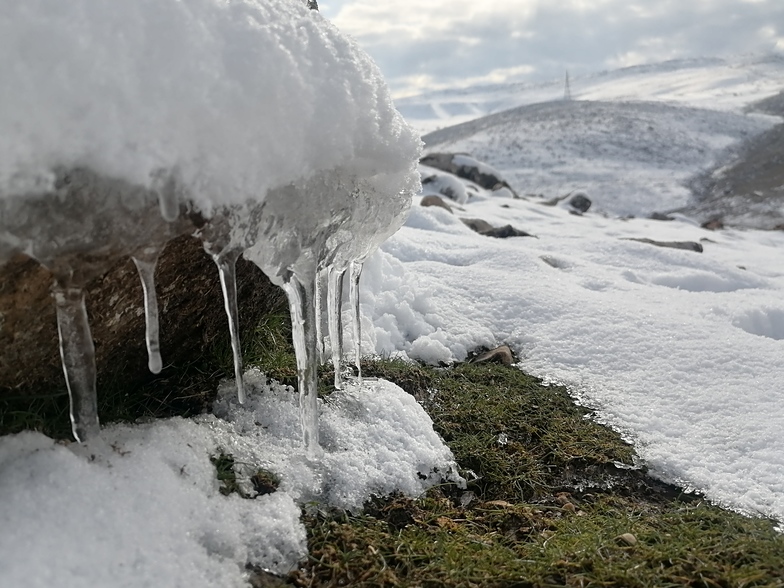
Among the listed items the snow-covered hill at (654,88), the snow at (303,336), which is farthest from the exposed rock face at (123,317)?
the snow-covered hill at (654,88)

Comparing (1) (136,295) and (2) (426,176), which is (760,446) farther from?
(2) (426,176)

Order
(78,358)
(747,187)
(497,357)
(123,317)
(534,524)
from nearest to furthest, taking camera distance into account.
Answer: (78,358) → (123,317) → (534,524) → (497,357) → (747,187)

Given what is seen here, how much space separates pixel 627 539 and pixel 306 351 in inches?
50.9

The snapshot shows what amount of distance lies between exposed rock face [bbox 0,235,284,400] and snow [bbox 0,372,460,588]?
0.70 feet

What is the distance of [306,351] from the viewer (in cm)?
236

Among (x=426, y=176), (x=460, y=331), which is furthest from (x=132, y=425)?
(x=426, y=176)

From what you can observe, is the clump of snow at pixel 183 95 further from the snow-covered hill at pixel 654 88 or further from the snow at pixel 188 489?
the snow-covered hill at pixel 654 88

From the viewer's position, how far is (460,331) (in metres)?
4.12

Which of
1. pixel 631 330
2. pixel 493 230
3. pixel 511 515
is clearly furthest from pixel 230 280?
pixel 493 230

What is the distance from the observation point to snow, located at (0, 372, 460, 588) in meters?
1.66

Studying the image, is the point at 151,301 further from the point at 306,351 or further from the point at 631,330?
the point at 631,330

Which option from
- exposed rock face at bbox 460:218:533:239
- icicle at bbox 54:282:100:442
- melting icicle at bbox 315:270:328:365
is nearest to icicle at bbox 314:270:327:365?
melting icicle at bbox 315:270:328:365

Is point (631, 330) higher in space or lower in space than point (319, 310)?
lower

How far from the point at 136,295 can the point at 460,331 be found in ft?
7.81
